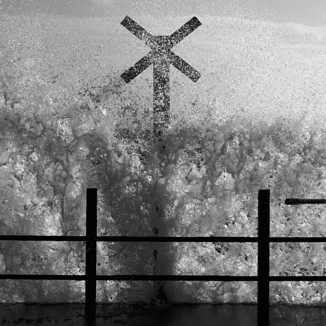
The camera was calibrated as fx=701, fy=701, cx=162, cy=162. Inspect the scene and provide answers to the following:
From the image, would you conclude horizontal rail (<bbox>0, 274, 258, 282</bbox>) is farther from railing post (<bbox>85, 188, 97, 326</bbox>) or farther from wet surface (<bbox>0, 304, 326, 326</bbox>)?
wet surface (<bbox>0, 304, 326, 326</bbox>)

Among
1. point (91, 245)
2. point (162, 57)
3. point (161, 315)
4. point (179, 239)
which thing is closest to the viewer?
point (179, 239)

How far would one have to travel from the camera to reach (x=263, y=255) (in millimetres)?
5086

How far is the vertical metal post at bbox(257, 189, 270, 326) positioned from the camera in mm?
5070

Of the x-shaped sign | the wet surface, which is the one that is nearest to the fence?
the wet surface

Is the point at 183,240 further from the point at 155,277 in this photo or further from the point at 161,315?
the point at 161,315

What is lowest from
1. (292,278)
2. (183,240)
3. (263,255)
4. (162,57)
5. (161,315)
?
(161,315)

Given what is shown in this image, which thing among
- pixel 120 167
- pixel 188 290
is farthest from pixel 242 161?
pixel 188 290

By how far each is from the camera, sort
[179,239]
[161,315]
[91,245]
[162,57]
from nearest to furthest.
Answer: [179,239]
[91,245]
[161,315]
[162,57]

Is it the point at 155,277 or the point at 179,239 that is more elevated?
the point at 179,239

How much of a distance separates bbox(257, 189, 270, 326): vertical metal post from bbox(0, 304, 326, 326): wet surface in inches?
5.6

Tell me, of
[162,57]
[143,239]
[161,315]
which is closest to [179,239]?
[143,239]

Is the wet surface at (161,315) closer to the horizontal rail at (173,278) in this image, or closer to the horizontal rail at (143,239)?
the horizontal rail at (173,278)

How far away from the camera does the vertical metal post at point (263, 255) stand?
5.07 metres

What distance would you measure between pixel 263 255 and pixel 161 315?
3.40 ft
